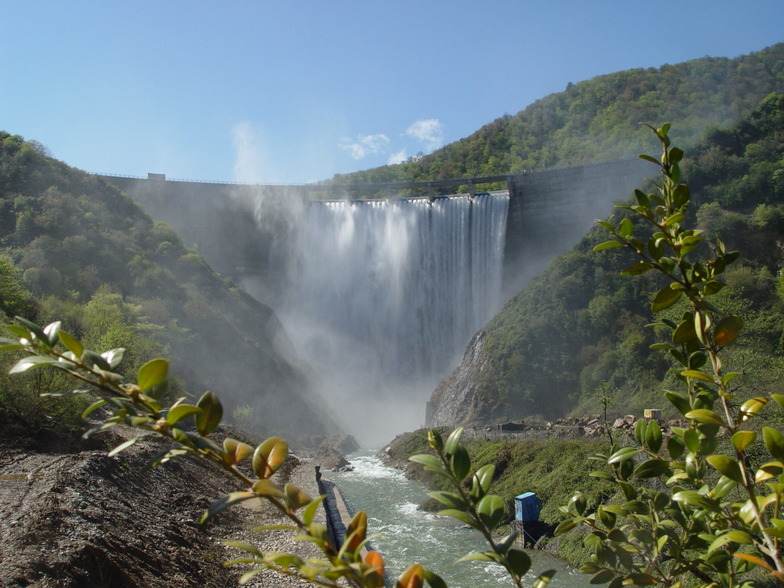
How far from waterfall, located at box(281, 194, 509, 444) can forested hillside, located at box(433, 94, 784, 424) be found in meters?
7.68

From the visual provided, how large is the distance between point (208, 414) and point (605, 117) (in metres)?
87.2

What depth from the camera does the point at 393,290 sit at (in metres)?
55.8

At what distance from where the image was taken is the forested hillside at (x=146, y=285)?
35375mm

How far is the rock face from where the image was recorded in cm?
3803

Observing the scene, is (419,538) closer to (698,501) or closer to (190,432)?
(698,501)

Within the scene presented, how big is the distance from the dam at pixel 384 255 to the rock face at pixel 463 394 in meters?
6.78

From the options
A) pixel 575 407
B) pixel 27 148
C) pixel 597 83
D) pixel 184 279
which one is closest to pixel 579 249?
pixel 575 407

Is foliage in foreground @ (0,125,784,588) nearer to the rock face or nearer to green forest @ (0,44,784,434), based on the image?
green forest @ (0,44,784,434)

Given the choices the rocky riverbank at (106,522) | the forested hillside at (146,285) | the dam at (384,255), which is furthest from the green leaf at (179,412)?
the dam at (384,255)

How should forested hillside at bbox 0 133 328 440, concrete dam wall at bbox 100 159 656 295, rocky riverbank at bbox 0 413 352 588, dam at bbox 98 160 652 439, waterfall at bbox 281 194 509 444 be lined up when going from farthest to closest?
waterfall at bbox 281 194 509 444 < dam at bbox 98 160 652 439 < concrete dam wall at bbox 100 159 656 295 < forested hillside at bbox 0 133 328 440 < rocky riverbank at bbox 0 413 352 588

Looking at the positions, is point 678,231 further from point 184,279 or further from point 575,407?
point 184,279

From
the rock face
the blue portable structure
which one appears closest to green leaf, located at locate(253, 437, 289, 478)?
the blue portable structure

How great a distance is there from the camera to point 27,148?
44.5 m

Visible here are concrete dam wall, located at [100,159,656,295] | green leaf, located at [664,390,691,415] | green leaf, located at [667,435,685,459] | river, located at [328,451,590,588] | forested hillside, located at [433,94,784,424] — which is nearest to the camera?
green leaf, located at [664,390,691,415]
